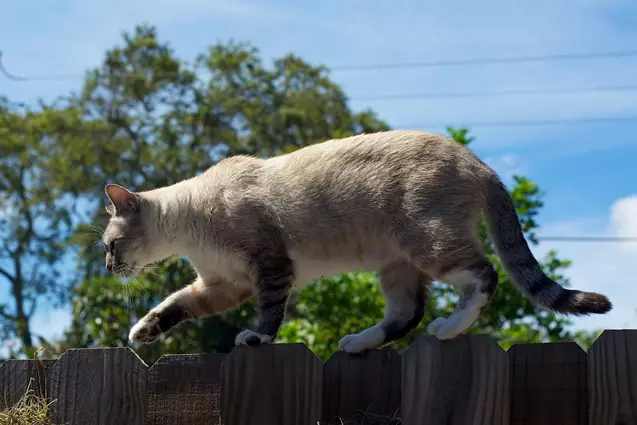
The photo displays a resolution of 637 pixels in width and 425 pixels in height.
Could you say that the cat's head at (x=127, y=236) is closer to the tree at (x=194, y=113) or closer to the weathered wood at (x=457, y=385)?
the weathered wood at (x=457, y=385)

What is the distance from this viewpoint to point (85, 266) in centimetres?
1571

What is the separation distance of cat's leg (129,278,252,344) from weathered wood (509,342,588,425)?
144 cm

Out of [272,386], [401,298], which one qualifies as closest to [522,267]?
[401,298]

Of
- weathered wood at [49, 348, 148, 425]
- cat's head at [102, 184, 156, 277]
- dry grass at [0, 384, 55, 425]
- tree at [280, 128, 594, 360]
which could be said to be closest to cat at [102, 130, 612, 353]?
cat's head at [102, 184, 156, 277]

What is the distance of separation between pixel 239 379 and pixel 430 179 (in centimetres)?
105

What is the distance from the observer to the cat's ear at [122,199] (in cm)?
388

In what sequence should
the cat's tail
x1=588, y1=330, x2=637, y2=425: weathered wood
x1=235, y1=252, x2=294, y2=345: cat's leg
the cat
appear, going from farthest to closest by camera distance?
x1=235, y1=252, x2=294, y2=345: cat's leg, the cat, the cat's tail, x1=588, y1=330, x2=637, y2=425: weathered wood

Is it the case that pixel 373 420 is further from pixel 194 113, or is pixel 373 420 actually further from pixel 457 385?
pixel 194 113

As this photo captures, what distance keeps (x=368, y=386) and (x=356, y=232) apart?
2.70 ft

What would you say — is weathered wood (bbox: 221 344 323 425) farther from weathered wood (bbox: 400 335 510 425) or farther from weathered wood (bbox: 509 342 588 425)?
weathered wood (bbox: 509 342 588 425)

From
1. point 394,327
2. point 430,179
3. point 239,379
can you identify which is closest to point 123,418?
point 239,379

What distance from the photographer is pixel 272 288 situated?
10.8 feet

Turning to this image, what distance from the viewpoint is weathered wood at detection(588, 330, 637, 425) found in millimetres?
2336

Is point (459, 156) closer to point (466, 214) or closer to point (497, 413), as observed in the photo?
point (466, 214)
